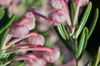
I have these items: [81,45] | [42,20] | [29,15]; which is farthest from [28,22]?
[42,20]

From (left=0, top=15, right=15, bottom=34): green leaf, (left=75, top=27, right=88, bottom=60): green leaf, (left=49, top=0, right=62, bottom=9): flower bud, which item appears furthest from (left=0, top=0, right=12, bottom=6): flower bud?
(left=75, top=27, right=88, bottom=60): green leaf

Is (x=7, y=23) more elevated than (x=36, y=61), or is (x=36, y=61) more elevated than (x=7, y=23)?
(x=7, y=23)

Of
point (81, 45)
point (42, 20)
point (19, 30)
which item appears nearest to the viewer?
point (19, 30)

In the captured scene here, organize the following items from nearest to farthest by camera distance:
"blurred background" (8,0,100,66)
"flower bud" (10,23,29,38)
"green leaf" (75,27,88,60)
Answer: "flower bud" (10,23,29,38), "green leaf" (75,27,88,60), "blurred background" (8,0,100,66)

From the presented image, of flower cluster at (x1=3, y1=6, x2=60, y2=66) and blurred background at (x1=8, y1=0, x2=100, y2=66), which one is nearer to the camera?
flower cluster at (x1=3, y1=6, x2=60, y2=66)

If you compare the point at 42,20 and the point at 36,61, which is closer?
the point at 36,61

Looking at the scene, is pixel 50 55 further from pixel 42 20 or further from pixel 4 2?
pixel 42 20

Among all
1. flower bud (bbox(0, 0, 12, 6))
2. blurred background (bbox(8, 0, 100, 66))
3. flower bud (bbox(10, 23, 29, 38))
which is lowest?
blurred background (bbox(8, 0, 100, 66))

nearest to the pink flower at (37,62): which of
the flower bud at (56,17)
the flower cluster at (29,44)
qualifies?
the flower cluster at (29,44)

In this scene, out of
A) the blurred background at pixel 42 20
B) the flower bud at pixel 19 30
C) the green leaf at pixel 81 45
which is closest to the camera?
the flower bud at pixel 19 30

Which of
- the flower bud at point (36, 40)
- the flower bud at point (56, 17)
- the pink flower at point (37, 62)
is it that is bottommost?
the pink flower at point (37, 62)

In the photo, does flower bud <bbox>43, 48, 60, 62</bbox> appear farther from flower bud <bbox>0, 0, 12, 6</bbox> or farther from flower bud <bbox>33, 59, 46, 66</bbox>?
flower bud <bbox>0, 0, 12, 6</bbox>

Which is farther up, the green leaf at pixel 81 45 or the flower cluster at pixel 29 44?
the flower cluster at pixel 29 44

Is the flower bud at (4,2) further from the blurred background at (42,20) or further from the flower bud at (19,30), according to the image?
the blurred background at (42,20)
